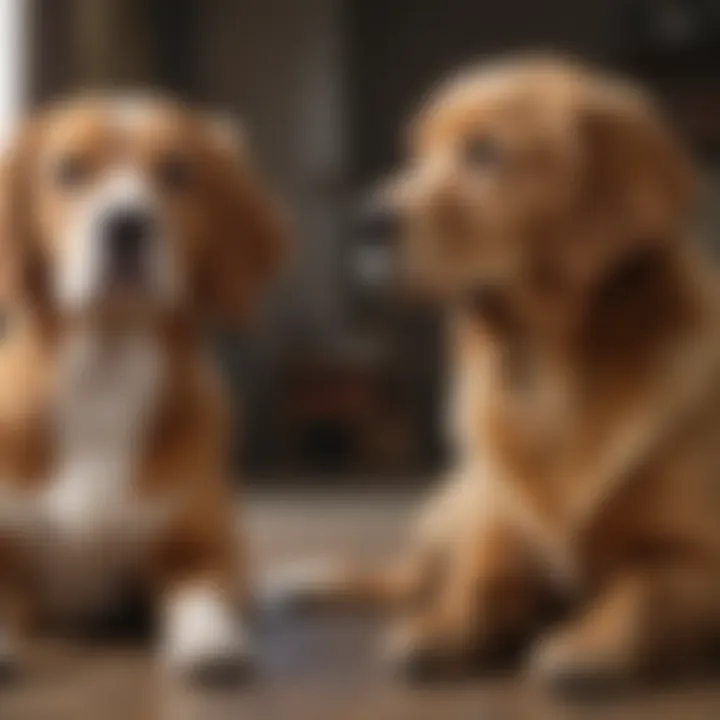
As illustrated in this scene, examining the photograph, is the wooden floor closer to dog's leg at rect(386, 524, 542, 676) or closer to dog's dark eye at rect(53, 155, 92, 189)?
dog's leg at rect(386, 524, 542, 676)

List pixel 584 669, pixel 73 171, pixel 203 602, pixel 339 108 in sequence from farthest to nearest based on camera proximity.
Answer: pixel 339 108 → pixel 73 171 → pixel 203 602 → pixel 584 669

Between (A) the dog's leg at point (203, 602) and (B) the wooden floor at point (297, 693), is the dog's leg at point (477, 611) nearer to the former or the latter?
(B) the wooden floor at point (297, 693)

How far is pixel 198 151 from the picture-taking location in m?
1.51

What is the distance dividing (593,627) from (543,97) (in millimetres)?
504

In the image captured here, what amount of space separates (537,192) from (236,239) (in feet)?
1.12

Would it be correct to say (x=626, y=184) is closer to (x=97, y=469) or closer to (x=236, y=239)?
(x=236, y=239)

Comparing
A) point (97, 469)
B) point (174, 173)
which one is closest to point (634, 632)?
point (97, 469)

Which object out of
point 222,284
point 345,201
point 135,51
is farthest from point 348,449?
point 222,284

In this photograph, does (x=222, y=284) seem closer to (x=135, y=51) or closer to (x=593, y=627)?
(x=593, y=627)

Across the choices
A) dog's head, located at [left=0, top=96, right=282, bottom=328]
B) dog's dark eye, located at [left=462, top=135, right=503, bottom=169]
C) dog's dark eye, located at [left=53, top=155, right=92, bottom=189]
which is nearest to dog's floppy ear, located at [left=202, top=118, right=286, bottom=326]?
dog's head, located at [left=0, top=96, right=282, bottom=328]

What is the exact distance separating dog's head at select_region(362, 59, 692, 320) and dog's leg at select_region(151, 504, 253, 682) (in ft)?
1.06

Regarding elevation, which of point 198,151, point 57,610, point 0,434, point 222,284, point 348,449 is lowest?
point 57,610

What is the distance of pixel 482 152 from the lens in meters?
1.42

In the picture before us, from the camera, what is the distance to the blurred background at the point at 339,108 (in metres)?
3.28
